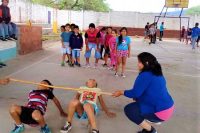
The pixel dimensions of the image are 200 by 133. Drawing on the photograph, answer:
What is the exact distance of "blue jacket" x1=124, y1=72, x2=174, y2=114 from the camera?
3.80 metres

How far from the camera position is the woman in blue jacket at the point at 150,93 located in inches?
150

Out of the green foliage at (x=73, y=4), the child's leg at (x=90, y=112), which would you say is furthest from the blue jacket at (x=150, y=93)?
the green foliage at (x=73, y=4)

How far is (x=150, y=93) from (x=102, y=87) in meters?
3.53

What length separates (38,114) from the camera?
398 centimetres

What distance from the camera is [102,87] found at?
7316 millimetres

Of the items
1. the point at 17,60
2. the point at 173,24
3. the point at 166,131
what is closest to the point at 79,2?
the point at 173,24

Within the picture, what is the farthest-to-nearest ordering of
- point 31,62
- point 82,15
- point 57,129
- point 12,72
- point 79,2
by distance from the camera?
point 79,2, point 82,15, point 31,62, point 12,72, point 57,129

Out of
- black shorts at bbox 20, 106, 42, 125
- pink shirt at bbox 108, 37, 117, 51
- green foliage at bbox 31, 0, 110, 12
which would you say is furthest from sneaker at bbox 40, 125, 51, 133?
green foliage at bbox 31, 0, 110, 12

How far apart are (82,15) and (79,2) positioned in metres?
12.6

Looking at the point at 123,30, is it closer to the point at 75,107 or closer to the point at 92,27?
the point at 92,27

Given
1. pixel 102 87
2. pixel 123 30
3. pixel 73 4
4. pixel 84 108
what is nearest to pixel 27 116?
pixel 84 108

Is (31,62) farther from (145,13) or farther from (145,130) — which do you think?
(145,13)

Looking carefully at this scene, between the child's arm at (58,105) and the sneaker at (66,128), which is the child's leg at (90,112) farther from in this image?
the child's arm at (58,105)

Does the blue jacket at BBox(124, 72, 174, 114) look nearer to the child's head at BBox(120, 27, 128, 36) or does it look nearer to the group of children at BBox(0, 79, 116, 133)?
the group of children at BBox(0, 79, 116, 133)
